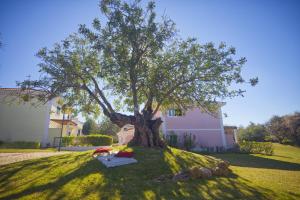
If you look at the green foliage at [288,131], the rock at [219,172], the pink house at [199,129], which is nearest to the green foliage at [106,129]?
the pink house at [199,129]

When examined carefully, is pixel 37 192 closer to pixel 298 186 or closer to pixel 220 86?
pixel 298 186

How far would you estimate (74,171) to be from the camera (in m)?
9.28

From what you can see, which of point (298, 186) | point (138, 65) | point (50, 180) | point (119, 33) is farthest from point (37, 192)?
point (298, 186)

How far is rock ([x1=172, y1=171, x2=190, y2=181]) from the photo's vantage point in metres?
8.79

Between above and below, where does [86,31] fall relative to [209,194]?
above

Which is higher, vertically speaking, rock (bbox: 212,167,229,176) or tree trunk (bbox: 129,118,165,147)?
tree trunk (bbox: 129,118,165,147)

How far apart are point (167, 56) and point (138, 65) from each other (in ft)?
8.08

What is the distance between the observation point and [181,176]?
8.98 metres

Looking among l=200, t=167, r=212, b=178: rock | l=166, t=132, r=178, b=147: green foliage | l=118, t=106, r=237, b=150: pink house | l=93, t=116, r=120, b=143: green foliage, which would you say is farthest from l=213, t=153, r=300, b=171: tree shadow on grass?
l=93, t=116, r=120, b=143: green foliage

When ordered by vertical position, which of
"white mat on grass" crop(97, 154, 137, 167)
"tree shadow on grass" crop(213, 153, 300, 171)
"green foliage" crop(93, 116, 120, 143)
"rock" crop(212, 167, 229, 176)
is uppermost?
"green foliage" crop(93, 116, 120, 143)

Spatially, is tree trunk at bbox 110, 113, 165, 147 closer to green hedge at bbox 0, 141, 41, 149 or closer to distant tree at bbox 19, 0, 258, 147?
distant tree at bbox 19, 0, 258, 147

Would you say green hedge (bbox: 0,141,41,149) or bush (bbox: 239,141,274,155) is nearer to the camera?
green hedge (bbox: 0,141,41,149)

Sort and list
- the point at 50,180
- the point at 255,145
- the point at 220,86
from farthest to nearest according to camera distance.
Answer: the point at 255,145, the point at 220,86, the point at 50,180

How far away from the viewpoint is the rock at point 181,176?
8789 mm
